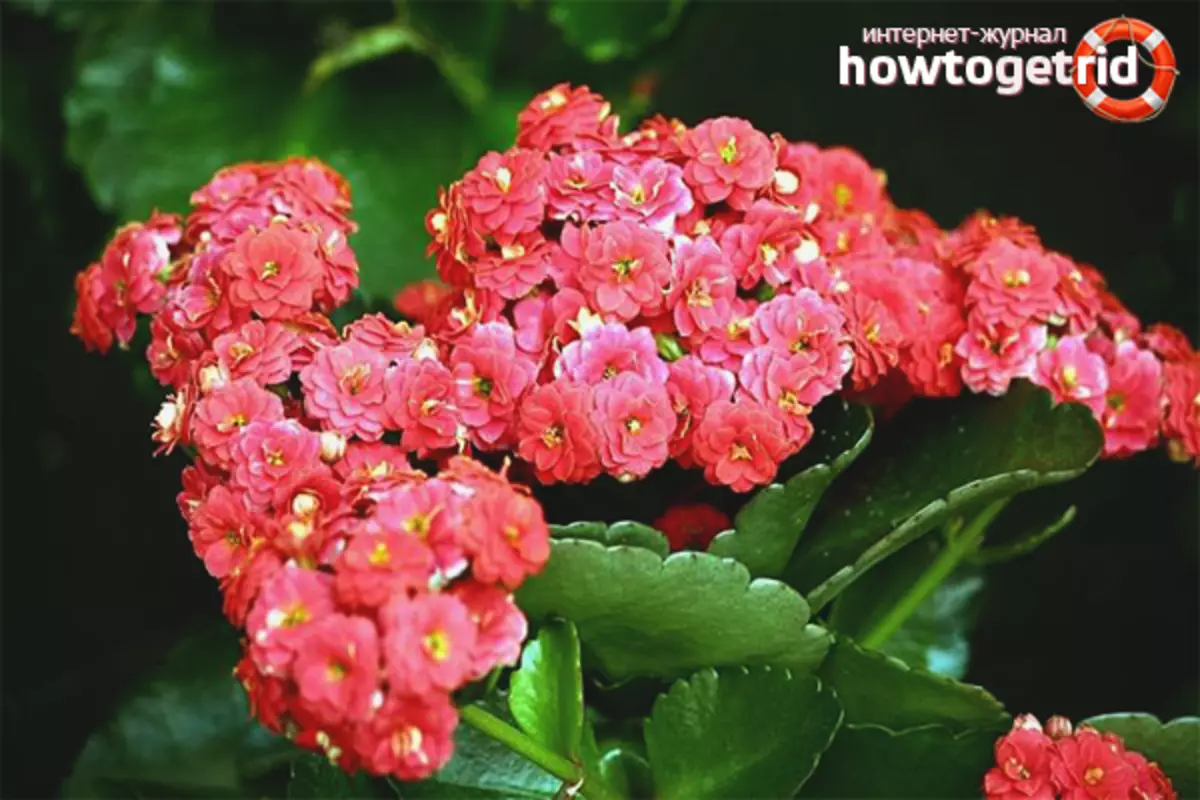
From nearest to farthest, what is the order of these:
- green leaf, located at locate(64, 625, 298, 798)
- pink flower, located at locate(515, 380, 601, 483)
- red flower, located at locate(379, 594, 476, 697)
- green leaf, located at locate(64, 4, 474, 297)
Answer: red flower, located at locate(379, 594, 476, 697) < pink flower, located at locate(515, 380, 601, 483) < green leaf, located at locate(64, 625, 298, 798) < green leaf, located at locate(64, 4, 474, 297)

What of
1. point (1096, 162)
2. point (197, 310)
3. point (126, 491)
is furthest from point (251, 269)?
point (126, 491)

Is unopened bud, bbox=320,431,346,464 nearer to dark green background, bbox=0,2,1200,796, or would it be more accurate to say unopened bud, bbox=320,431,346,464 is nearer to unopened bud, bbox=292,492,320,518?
unopened bud, bbox=292,492,320,518

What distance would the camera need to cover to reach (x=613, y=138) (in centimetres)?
63

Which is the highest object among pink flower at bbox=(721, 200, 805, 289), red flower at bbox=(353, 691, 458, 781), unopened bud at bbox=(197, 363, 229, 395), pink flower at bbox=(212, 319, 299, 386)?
pink flower at bbox=(721, 200, 805, 289)

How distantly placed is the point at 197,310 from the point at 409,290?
19 cm

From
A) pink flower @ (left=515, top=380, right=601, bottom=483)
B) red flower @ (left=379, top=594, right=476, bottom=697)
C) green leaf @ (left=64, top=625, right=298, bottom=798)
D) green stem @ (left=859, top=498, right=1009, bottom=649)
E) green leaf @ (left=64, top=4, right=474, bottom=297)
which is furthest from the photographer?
green leaf @ (left=64, top=4, right=474, bottom=297)

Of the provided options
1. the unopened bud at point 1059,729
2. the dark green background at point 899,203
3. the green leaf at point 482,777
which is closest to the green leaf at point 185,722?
the dark green background at point 899,203

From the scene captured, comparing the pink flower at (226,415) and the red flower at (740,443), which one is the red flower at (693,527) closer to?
the red flower at (740,443)

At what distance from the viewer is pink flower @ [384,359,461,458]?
1.82ft

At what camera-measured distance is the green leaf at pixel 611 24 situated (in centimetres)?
96

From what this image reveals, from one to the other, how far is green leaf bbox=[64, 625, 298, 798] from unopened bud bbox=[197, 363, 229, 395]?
1.07ft

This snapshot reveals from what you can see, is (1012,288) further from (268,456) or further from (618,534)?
(268,456)

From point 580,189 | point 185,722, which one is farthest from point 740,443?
point 185,722

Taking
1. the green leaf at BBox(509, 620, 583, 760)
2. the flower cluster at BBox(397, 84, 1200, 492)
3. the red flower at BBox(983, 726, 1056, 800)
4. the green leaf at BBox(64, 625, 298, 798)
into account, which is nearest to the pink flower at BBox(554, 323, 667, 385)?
the flower cluster at BBox(397, 84, 1200, 492)
